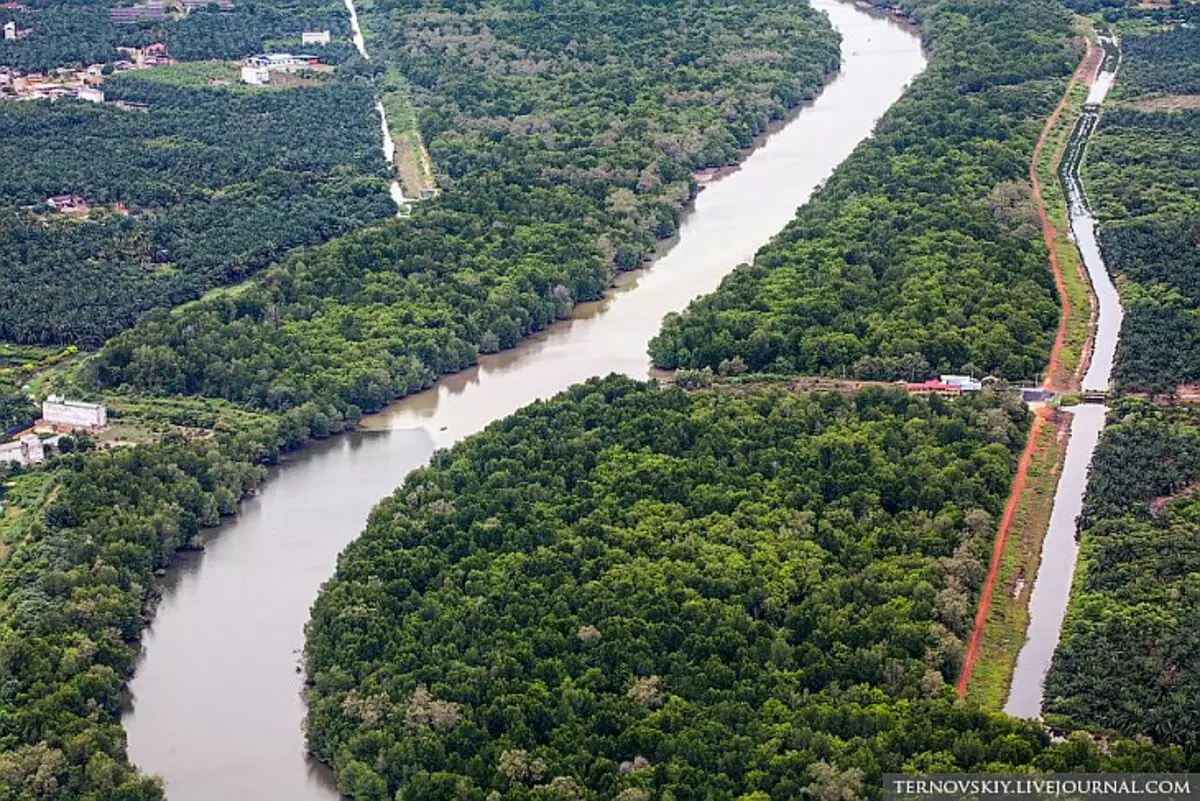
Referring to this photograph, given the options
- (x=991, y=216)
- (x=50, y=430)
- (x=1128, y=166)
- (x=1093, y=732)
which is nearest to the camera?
(x=1093, y=732)

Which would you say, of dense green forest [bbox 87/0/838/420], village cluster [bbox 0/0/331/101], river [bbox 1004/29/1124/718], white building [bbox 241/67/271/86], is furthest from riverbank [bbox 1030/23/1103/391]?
village cluster [bbox 0/0/331/101]

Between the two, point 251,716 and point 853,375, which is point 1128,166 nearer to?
point 853,375

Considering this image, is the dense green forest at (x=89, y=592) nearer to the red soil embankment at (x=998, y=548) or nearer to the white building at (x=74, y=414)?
the white building at (x=74, y=414)

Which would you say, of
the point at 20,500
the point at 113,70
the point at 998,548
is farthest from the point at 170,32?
the point at 998,548

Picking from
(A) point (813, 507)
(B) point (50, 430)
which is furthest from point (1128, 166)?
(B) point (50, 430)

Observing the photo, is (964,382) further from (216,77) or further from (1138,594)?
(216,77)

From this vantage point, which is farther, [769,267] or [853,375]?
[769,267]
